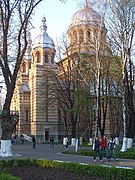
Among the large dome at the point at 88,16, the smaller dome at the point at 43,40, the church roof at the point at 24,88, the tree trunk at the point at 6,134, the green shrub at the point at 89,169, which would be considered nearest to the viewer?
the green shrub at the point at 89,169

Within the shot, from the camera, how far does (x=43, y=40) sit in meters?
59.8

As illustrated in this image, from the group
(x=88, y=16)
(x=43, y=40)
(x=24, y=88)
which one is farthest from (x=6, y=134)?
(x=24, y=88)

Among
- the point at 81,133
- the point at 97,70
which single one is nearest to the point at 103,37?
the point at 97,70

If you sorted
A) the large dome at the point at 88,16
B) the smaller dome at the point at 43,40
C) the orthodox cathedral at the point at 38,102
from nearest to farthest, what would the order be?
the large dome at the point at 88,16, the orthodox cathedral at the point at 38,102, the smaller dome at the point at 43,40

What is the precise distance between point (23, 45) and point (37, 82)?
3294 cm

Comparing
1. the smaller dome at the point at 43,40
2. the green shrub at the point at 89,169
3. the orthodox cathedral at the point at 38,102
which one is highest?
the smaller dome at the point at 43,40

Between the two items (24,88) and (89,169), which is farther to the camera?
(24,88)

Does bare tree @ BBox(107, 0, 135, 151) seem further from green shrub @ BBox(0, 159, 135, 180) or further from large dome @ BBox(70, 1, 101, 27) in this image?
green shrub @ BBox(0, 159, 135, 180)

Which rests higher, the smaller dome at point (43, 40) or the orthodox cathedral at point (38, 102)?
the smaller dome at point (43, 40)

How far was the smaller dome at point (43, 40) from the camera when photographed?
59144mm

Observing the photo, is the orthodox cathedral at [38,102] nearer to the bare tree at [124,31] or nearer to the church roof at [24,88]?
the church roof at [24,88]

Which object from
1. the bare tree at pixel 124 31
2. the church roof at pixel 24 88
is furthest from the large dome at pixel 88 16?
the church roof at pixel 24 88

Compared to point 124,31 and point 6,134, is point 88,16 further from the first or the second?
point 6,134

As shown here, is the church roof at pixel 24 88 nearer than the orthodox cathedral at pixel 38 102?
No
